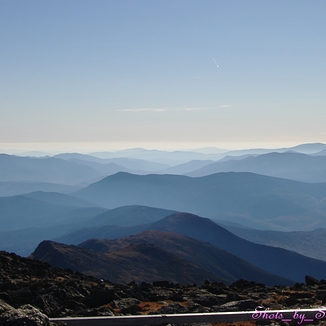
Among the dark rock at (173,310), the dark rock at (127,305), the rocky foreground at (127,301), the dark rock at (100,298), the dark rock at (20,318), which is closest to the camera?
the dark rock at (20,318)

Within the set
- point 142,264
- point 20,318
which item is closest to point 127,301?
point 20,318

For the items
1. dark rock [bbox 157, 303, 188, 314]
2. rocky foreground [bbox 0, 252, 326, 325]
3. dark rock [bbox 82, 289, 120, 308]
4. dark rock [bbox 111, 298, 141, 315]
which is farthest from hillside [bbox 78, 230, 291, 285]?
dark rock [bbox 157, 303, 188, 314]

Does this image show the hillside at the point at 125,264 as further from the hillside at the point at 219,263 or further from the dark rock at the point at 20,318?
the dark rock at the point at 20,318

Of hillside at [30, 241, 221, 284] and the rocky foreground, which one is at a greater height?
the rocky foreground

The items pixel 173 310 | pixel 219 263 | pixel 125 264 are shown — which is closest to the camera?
pixel 173 310

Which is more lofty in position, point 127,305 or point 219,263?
point 127,305

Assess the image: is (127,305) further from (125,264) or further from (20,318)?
(125,264)

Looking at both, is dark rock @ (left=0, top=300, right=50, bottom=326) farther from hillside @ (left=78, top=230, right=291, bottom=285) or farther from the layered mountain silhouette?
hillside @ (left=78, top=230, right=291, bottom=285)

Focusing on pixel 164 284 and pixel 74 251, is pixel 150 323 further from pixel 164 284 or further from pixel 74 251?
pixel 74 251

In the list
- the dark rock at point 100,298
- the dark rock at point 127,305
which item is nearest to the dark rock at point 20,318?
the dark rock at point 127,305

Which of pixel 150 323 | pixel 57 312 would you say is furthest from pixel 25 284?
pixel 150 323

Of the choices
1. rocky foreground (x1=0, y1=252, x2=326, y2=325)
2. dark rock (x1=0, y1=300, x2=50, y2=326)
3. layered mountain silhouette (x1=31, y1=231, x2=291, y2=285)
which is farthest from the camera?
layered mountain silhouette (x1=31, y1=231, x2=291, y2=285)

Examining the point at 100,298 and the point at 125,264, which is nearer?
the point at 100,298

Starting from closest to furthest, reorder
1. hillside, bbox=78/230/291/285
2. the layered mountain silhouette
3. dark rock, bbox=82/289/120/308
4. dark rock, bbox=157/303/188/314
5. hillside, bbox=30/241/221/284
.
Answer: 1. dark rock, bbox=157/303/188/314
2. dark rock, bbox=82/289/120/308
3. hillside, bbox=30/241/221/284
4. the layered mountain silhouette
5. hillside, bbox=78/230/291/285
